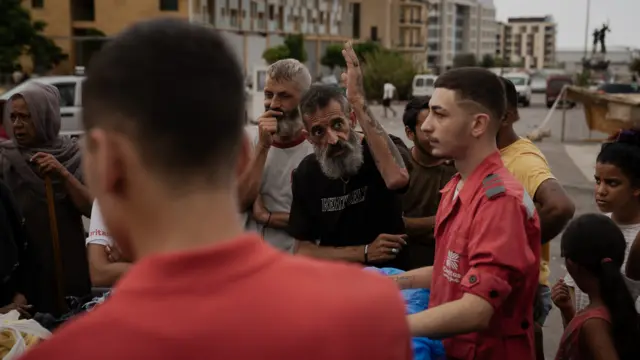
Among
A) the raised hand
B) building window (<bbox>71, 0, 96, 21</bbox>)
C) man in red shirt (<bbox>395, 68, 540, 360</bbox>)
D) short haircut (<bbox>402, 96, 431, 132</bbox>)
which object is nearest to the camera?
man in red shirt (<bbox>395, 68, 540, 360</bbox>)

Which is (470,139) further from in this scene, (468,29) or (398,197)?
(468,29)

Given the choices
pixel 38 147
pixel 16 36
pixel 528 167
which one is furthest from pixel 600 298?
pixel 16 36

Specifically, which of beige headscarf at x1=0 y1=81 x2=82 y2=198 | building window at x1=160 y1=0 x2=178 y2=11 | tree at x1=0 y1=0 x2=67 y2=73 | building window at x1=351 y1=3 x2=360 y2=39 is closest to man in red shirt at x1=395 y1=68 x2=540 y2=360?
beige headscarf at x1=0 y1=81 x2=82 y2=198

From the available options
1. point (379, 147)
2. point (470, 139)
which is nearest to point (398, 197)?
point (379, 147)

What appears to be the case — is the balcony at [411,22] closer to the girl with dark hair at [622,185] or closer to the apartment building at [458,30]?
the apartment building at [458,30]

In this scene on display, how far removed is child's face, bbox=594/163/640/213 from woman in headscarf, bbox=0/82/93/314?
8.40ft

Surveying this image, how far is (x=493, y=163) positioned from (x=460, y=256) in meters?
0.34

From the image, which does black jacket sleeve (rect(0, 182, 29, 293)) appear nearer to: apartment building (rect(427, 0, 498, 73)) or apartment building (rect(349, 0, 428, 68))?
apartment building (rect(349, 0, 428, 68))

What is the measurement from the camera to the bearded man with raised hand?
3.69 meters

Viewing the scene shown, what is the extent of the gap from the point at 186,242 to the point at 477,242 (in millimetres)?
1470

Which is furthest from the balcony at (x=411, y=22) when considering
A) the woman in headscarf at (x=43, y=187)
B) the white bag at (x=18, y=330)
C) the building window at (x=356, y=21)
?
the white bag at (x=18, y=330)

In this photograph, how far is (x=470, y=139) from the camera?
2783mm

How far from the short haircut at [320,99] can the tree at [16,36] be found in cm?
2989

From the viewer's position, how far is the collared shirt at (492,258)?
2.46 metres
